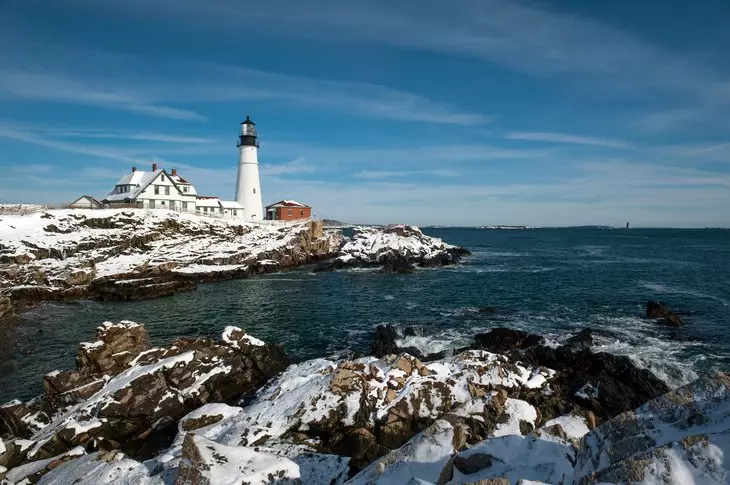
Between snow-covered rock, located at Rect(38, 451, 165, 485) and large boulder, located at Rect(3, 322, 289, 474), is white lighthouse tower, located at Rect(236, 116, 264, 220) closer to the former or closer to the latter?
large boulder, located at Rect(3, 322, 289, 474)

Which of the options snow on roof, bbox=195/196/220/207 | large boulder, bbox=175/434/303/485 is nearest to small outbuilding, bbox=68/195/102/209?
snow on roof, bbox=195/196/220/207

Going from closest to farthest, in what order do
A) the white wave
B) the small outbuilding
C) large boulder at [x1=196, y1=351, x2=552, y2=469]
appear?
large boulder at [x1=196, y1=351, x2=552, y2=469] → the white wave → the small outbuilding

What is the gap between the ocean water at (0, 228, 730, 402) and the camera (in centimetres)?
2362

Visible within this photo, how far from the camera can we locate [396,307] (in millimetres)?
36125

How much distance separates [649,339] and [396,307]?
59.7ft

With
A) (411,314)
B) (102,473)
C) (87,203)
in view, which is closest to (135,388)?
(102,473)

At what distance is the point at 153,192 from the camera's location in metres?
70.3

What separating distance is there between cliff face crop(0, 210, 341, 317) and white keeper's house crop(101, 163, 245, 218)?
10.3m

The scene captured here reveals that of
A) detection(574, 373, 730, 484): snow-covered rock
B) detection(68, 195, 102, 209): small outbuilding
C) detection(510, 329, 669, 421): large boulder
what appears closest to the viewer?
detection(574, 373, 730, 484): snow-covered rock

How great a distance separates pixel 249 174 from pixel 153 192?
17.3 metres

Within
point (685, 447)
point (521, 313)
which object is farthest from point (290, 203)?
point (685, 447)

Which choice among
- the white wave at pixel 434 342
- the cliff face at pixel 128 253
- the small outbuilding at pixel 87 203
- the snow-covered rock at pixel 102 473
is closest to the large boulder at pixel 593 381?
the white wave at pixel 434 342

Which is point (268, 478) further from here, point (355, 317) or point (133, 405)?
point (355, 317)

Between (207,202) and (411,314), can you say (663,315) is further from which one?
(207,202)
